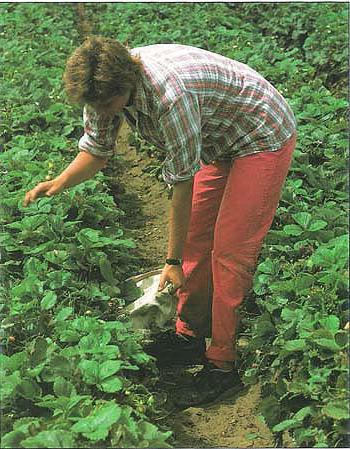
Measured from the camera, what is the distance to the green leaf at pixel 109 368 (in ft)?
10.1

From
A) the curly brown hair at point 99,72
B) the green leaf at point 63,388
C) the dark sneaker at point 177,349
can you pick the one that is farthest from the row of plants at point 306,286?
the curly brown hair at point 99,72

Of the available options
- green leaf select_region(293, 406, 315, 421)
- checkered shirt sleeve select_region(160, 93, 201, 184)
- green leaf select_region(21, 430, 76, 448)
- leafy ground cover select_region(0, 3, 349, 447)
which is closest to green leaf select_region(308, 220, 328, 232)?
leafy ground cover select_region(0, 3, 349, 447)

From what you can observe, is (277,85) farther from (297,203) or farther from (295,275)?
(295,275)

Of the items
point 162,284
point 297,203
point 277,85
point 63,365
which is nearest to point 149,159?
point 277,85

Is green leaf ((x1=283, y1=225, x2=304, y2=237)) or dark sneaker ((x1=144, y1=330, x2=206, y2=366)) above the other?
green leaf ((x1=283, y1=225, x2=304, y2=237))

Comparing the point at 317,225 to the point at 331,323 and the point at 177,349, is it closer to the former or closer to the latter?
the point at 331,323

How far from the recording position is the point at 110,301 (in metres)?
3.98

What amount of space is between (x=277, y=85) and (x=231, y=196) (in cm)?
286

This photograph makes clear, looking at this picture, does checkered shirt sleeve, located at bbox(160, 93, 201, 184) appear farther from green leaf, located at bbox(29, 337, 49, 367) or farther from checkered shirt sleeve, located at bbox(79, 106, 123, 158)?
green leaf, located at bbox(29, 337, 49, 367)

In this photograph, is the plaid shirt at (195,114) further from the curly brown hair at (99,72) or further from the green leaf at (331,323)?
the green leaf at (331,323)

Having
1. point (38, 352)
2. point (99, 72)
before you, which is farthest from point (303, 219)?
point (38, 352)

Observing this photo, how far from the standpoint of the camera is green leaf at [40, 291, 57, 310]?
11.6 ft

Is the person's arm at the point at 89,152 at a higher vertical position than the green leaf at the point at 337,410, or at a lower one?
higher

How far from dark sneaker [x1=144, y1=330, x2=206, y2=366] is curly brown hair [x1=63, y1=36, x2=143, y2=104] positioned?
4.75 feet
